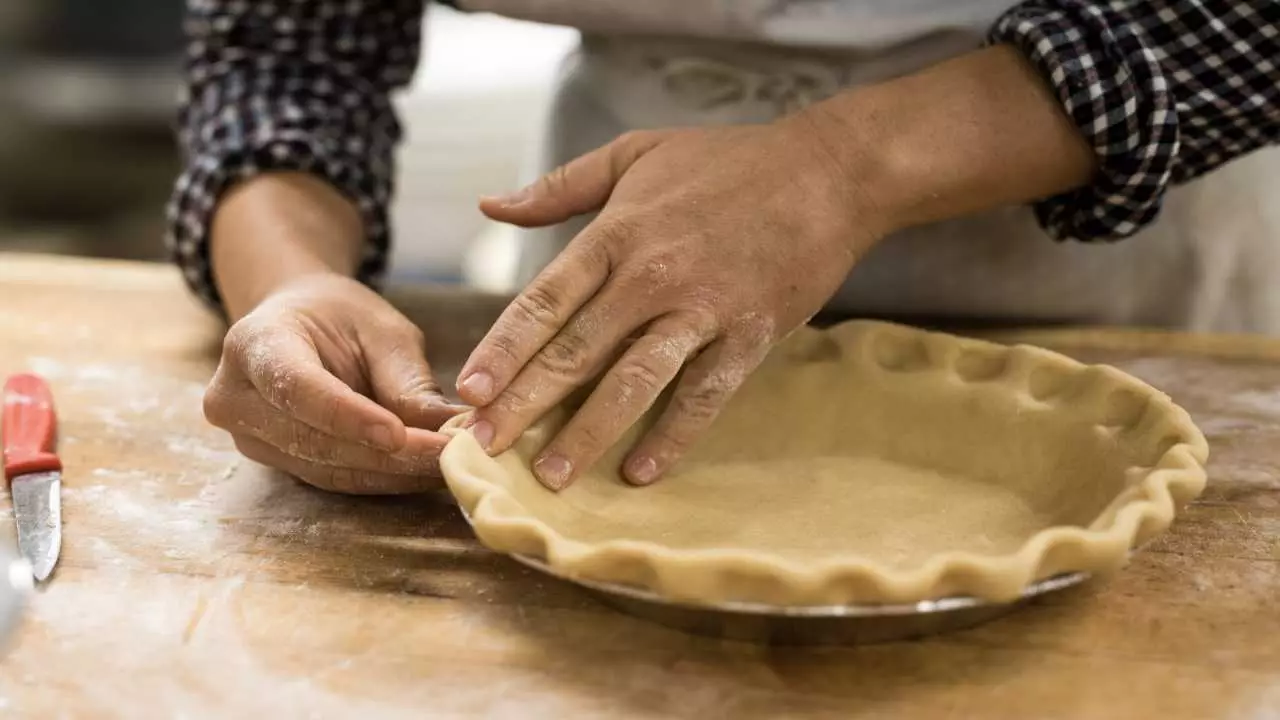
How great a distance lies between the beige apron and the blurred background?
162 cm

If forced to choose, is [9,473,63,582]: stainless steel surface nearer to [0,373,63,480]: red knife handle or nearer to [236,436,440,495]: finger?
[0,373,63,480]: red knife handle

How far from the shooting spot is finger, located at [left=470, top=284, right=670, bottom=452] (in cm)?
107

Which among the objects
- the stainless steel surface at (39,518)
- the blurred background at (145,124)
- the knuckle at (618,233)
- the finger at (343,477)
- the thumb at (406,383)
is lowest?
the blurred background at (145,124)

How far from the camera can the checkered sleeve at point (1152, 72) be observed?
4.04 feet

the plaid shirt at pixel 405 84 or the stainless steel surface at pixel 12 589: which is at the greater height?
the plaid shirt at pixel 405 84

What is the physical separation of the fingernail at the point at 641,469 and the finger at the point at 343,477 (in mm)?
175

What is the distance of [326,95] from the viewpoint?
1.62m

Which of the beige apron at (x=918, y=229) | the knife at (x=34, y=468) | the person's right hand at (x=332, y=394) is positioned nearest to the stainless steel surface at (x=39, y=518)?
the knife at (x=34, y=468)

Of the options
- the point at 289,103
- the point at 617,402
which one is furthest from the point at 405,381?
the point at 289,103

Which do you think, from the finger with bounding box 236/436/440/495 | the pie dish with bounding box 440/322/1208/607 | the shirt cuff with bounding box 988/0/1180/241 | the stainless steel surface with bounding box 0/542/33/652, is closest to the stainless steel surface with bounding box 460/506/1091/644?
the pie dish with bounding box 440/322/1208/607

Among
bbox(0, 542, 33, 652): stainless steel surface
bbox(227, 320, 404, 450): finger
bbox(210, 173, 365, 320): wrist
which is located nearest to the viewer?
bbox(0, 542, 33, 652): stainless steel surface

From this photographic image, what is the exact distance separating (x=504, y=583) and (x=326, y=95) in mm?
830

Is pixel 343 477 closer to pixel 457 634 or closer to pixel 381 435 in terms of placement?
pixel 381 435

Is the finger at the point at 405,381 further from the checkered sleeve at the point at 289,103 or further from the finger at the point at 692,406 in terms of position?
the checkered sleeve at the point at 289,103
